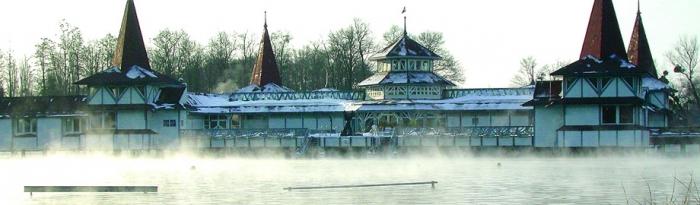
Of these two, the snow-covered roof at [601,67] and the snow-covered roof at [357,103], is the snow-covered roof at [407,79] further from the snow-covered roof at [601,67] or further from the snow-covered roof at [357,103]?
the snow-covered roof at [601,67]

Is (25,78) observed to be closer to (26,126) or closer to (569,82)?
(26,126)

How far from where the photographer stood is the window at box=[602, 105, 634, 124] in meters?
63.7

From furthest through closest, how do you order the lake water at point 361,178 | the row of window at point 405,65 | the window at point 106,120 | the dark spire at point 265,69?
the dark spire at point 265,69
the row of window at point 405,65
the window at point 106,120
the lake water at point 361,178

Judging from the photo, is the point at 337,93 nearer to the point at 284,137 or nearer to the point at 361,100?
the point at 361,100

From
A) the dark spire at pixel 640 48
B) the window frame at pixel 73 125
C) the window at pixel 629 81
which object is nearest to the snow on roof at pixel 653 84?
the dark spire at pixel 640 48

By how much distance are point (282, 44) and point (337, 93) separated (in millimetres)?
31061

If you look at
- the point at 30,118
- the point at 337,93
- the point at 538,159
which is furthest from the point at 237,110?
the point at 538,159

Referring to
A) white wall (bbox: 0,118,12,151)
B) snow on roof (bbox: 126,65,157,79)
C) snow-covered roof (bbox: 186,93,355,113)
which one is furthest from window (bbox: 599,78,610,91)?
white wall (bbox: 0,118,12,151)

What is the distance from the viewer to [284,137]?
68.8 meters

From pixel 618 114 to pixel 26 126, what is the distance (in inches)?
1258

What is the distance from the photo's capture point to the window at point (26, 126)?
73.2 metres

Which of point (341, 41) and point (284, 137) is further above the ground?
point (341, 41)

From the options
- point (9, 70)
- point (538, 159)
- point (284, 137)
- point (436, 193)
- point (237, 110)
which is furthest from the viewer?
point (9, 70)

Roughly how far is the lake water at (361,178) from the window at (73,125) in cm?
566
